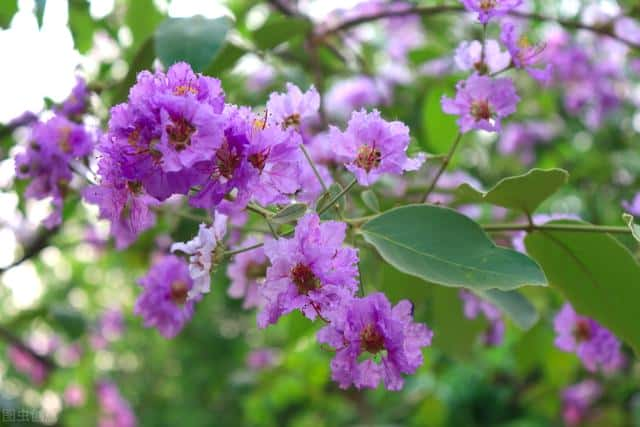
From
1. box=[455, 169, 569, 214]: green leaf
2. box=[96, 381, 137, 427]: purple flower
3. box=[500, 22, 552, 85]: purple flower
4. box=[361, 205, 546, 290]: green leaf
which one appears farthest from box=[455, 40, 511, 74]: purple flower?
box=[96, 381, 137, 427]: purple flower

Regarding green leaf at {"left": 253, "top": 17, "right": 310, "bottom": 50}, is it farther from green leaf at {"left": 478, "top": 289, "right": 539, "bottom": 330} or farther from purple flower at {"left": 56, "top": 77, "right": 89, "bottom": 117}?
green leaf at {"left": 478, "top": 289, "right": 539, "bottom": 330}

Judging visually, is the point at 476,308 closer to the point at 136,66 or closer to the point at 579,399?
the point at 136,66

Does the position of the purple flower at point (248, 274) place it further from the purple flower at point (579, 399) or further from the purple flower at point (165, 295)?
the purple flower at point (579, 399)

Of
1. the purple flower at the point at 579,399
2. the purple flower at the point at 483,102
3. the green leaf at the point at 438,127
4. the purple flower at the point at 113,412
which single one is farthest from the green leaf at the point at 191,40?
the purple flower at the point at 113,412

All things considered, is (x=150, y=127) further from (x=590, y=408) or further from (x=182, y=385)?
(x=182, y=385)

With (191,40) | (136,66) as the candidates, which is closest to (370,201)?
(191,40)

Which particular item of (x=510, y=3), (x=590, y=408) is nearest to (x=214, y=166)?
(x=510, y=3)

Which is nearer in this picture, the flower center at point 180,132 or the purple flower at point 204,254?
the flower center at point 180,132
